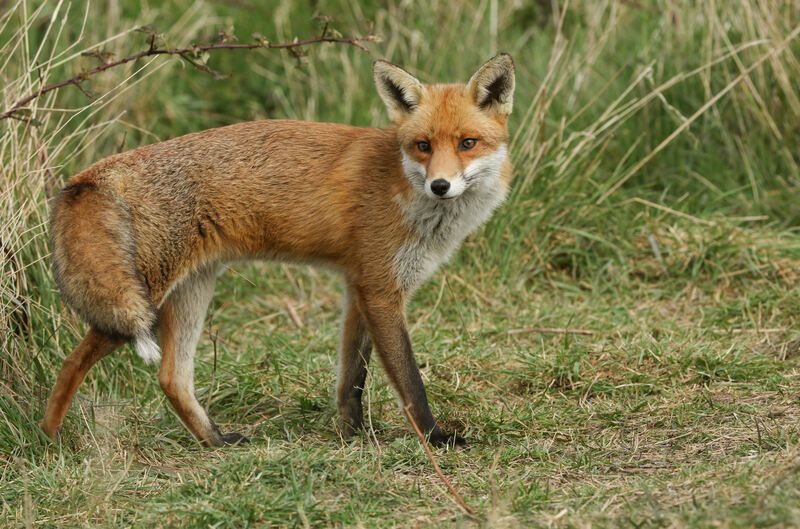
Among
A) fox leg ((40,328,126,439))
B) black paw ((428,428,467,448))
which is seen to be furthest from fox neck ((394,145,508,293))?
fox leg ((40,328,126,439))

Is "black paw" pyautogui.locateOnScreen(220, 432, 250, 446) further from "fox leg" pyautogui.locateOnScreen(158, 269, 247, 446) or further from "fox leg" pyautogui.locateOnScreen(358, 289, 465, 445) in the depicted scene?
"fox leg" pyautogui.locateOnScreen(358, 289, 465, 445)

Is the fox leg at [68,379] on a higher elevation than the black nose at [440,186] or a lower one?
lower

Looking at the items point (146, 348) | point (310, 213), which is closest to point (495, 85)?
point (310, 213)

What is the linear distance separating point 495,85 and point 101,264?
1.68m

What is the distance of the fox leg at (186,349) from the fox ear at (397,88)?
1.01 m

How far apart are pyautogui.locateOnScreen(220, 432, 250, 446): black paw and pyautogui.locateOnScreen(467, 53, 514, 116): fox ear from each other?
5.35 feet

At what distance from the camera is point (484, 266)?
5.59 m

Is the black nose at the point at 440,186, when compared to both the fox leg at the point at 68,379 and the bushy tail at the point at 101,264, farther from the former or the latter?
the fox leg at the point at 68,379

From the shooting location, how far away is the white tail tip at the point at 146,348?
139 inches

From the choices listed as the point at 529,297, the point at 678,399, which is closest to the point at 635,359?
the point at 678,399

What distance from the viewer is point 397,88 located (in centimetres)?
422

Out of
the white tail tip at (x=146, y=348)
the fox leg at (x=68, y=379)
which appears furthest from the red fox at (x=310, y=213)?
the white tail tip at (x=146, y=348)

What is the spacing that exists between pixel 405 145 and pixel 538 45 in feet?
11.4

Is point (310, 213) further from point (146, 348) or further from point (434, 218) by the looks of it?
point (146, 348)
